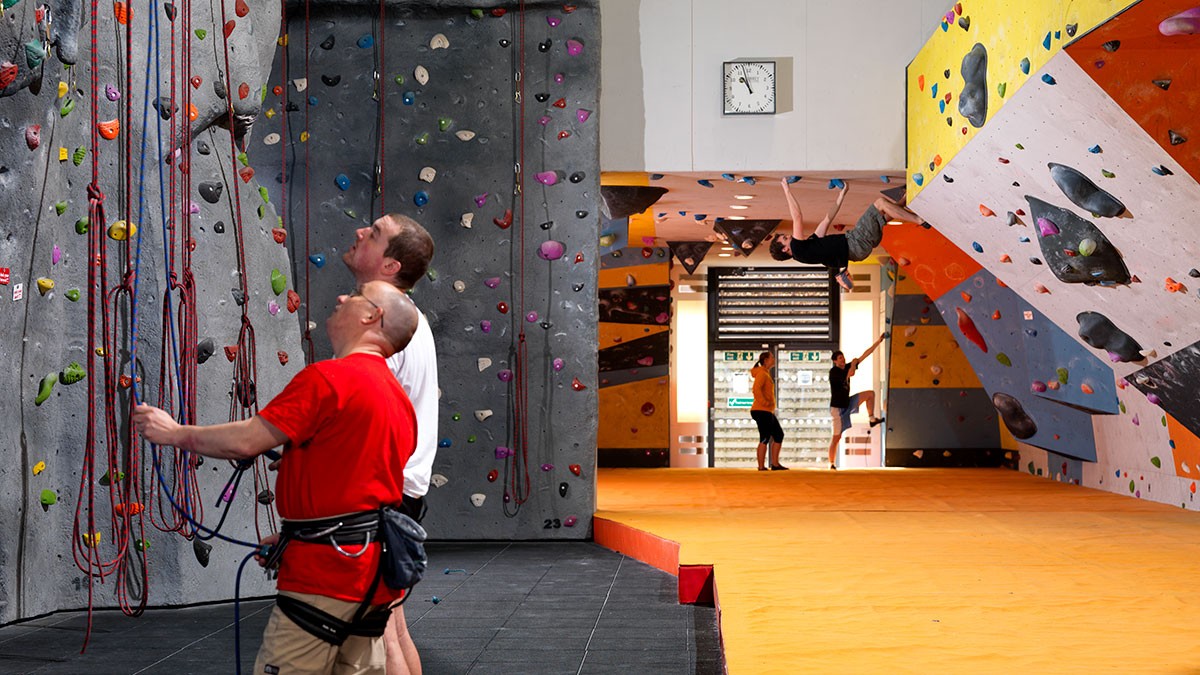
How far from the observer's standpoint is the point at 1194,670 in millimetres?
3285

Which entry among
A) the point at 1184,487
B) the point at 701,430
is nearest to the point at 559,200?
the point at 1184,487

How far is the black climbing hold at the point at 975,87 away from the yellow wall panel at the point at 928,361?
255 inches

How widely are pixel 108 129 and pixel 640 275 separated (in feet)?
28.2

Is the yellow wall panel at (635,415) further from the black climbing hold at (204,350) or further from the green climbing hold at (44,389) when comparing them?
the green climbing hold at (44,389)

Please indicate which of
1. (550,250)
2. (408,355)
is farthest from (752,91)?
(408,355)

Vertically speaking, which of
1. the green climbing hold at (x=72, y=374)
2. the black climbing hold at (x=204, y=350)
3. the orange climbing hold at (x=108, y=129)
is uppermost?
the orange climbing hold at (x=108, y=129)

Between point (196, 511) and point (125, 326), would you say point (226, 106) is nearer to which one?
point (125, 326)

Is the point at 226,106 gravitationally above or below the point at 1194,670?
above

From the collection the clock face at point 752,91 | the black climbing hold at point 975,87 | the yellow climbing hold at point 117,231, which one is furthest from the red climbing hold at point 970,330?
the yellow climbing hold at point 117,231

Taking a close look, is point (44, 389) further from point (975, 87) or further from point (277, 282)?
point (975, 87)

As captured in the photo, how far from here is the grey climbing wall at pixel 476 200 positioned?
764 cm

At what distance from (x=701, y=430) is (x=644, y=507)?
5.29 meters

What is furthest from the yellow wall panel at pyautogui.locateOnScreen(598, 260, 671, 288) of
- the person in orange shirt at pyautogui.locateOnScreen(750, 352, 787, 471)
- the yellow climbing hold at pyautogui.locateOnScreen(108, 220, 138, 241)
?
the yellow climbing hold at pyautogui.locateOnScreen(108, 220, 138, 241)

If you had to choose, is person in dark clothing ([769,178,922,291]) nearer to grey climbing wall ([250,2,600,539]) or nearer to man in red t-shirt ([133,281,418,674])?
grey climbing wall ([250,2,600,539])
